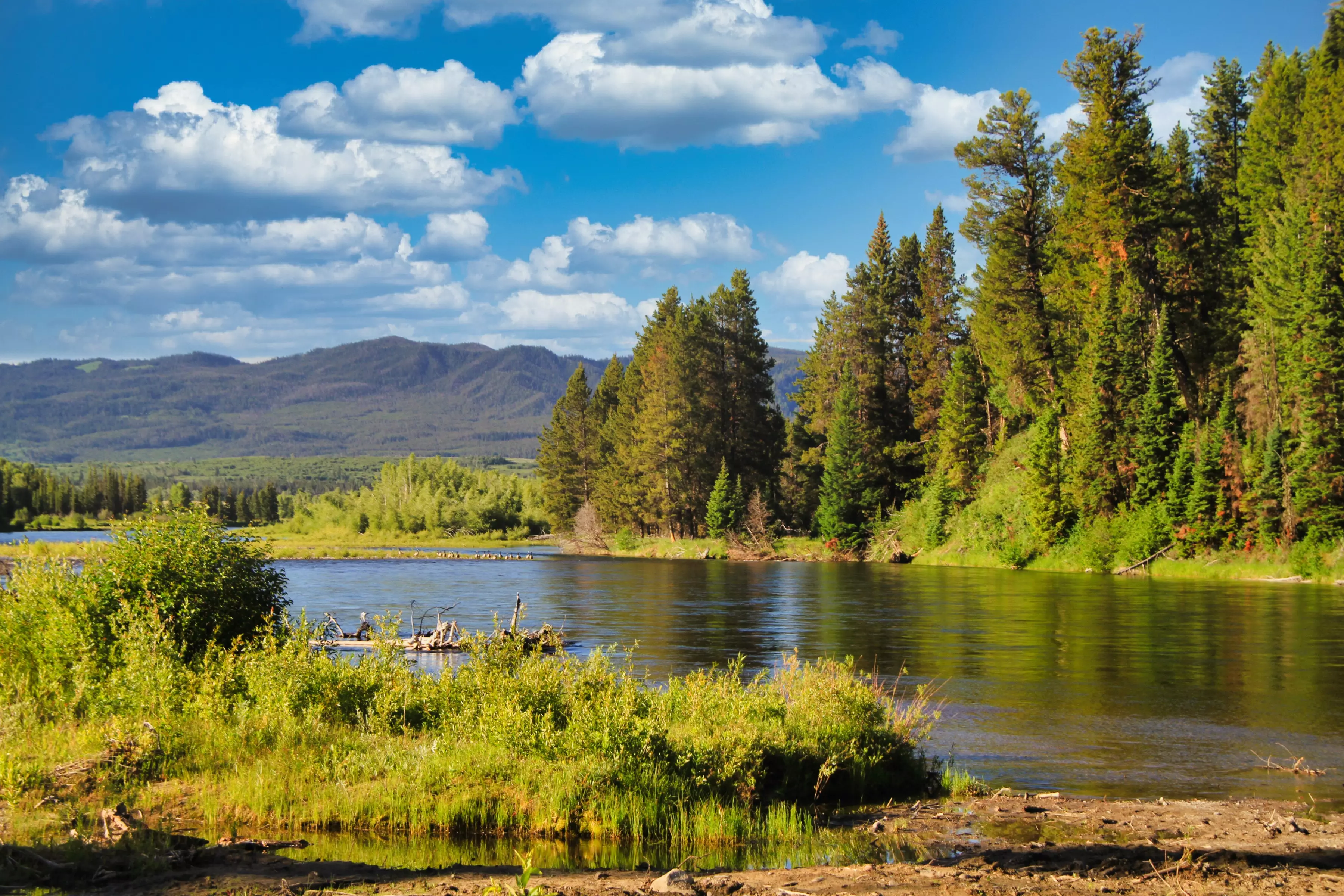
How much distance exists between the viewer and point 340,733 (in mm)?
14664

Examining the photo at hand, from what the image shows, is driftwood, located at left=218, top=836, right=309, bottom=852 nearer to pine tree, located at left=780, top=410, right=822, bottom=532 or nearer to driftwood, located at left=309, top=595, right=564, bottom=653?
driftwood, located at left=309, top=595, right=564, bottom=653

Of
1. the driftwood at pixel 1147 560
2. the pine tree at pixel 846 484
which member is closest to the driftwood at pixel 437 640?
the driftwood at pixel 1147 560

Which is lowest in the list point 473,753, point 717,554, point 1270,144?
point 717,554

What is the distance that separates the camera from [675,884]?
31.7ft

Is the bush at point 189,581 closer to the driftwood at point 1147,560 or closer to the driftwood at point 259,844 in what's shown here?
the driftwood at point 259,844

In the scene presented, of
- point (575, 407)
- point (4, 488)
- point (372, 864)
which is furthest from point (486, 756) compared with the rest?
point (4, 488)

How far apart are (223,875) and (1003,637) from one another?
25.8 metres

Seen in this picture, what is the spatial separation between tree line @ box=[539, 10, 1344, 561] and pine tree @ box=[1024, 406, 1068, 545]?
0.17 meters

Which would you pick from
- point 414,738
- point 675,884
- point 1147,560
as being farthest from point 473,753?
point 1147,560

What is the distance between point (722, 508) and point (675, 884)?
7143 cm

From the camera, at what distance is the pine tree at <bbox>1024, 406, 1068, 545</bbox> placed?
5959 centimetres

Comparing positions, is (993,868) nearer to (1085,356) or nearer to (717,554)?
(1085,356)

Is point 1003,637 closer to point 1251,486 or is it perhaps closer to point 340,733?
point 340,733

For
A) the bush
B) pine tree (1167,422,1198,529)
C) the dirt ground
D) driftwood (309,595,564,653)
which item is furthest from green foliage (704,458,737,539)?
the dirt ground
